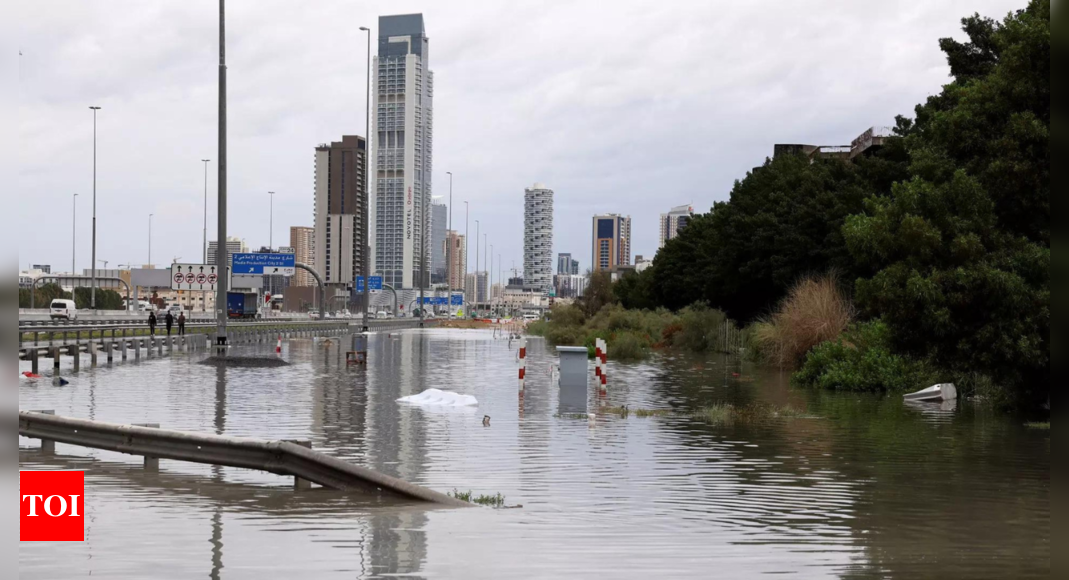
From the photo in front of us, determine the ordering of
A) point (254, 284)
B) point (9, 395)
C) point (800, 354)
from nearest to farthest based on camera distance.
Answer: point (9, 395)
point (800, 354)
point (254, 284)

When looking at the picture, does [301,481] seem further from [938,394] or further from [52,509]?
[938,394]

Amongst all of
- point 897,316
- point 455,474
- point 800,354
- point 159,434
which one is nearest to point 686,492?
point 455,474

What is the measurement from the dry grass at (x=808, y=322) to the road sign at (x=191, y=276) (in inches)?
2093

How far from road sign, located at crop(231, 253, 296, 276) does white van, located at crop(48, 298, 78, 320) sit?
13.8 m

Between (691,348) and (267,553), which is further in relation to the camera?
(691,348)

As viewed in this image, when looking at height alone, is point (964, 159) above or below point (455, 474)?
above

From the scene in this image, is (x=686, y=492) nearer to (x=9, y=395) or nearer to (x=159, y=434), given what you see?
(x=159, y=434)

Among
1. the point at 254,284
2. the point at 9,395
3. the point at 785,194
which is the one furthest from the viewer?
the point at 254,284

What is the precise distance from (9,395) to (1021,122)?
61.7 feet

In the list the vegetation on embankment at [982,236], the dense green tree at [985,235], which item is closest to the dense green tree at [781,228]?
the vegetation on embankment at [982,236]

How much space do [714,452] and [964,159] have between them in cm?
993

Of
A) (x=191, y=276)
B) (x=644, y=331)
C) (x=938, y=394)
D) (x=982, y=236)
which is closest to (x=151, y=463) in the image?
(x=982, y=236)

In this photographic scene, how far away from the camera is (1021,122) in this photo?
2020 centimetres

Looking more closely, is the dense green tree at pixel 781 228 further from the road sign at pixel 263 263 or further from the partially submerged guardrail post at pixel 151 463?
the partially submerged guardrail post at pixel 151 463
